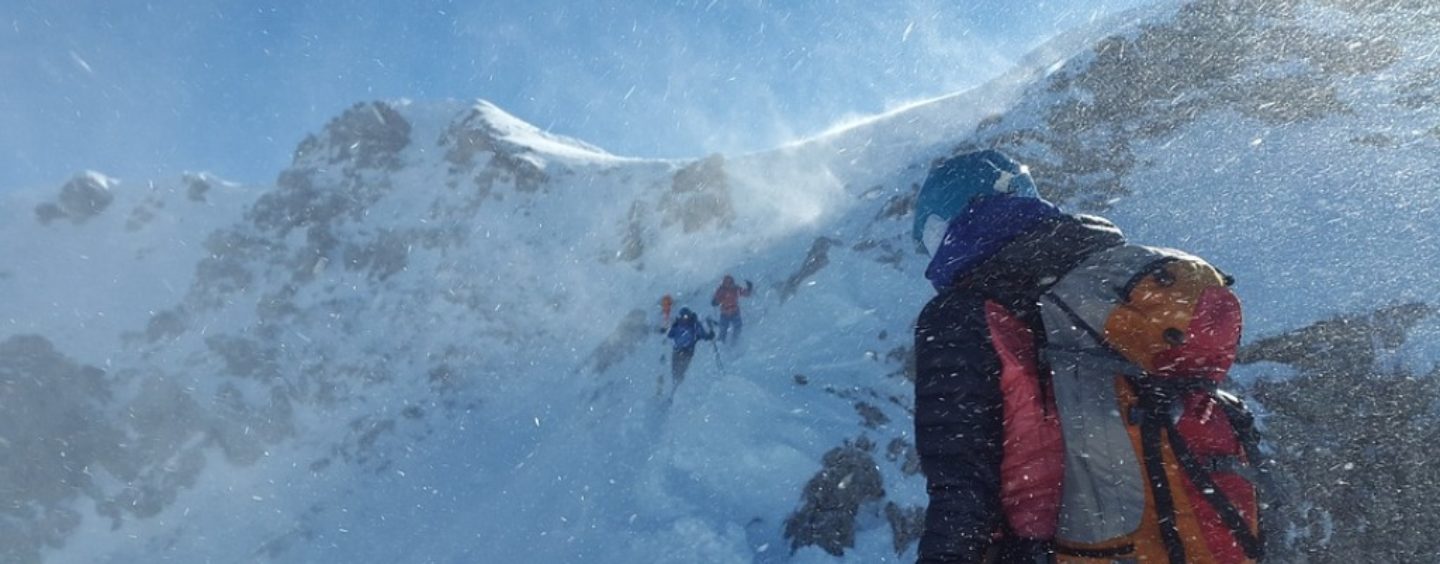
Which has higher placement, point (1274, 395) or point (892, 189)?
point (892, 189)

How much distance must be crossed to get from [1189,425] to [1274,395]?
822 cm

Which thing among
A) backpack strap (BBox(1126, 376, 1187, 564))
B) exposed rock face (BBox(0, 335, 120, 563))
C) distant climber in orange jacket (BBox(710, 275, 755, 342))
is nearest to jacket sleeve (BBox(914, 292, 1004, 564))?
backpack strap (BBox(1126, 376, 1187, 564))

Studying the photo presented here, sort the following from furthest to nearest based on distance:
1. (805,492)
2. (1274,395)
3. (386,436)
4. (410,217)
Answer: (410,217), (386,436), (805,492), (1274,395)

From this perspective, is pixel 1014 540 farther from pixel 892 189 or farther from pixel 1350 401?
pixel 892 189

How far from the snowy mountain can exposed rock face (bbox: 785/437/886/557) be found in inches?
1.7

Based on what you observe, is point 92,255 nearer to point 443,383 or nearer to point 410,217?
point 410,217

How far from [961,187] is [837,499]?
940cm

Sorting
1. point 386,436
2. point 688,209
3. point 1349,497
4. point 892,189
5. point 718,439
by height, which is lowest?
point 1349,497

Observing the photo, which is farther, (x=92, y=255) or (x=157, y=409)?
(x=92, y=255)

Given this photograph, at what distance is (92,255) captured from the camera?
59.8 metres

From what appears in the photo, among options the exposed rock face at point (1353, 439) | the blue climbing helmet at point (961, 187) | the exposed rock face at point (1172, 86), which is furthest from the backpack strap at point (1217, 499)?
the exposed rock face at point (1172, 86)

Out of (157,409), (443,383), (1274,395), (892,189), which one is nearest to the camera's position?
(1274,395)

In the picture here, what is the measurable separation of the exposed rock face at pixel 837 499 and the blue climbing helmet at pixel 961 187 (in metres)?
8.76

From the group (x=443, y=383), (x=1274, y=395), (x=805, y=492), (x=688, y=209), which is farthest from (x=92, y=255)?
(x=1274, y=395)
